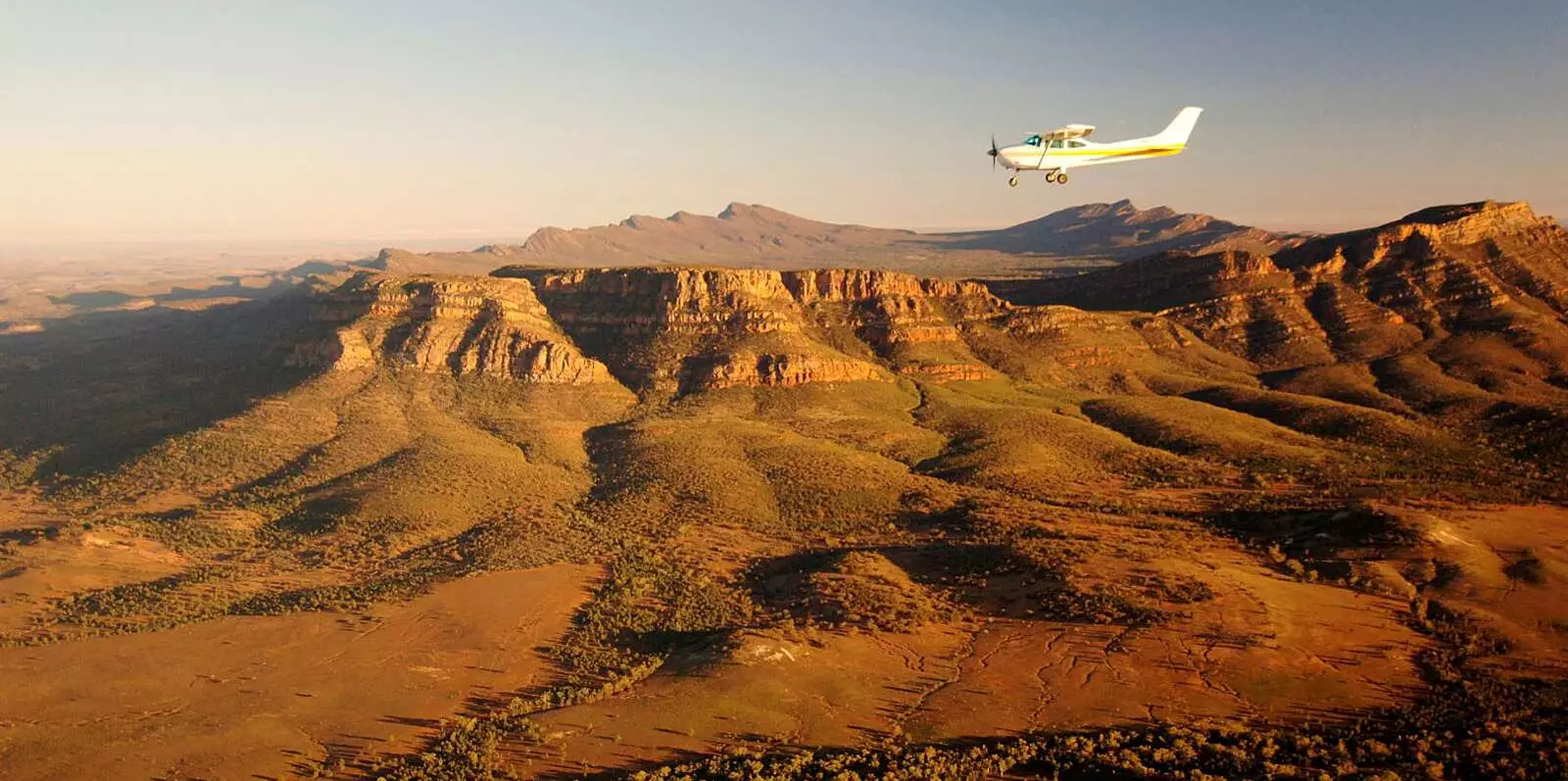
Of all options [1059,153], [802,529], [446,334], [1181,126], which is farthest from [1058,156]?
[446,334]

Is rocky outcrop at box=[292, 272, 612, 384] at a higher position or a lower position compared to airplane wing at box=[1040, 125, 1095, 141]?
lower

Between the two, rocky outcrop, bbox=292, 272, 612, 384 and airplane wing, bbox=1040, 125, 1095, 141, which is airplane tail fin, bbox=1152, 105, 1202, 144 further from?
rocky outcrop, bbox=292, 272, 612, 384

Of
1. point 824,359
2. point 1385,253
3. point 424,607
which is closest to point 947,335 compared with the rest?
point 824,359

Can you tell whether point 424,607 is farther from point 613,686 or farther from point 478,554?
point 613,686

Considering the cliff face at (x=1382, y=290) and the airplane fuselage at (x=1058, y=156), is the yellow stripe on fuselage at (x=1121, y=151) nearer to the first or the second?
the airplane fuselage at (x=1058, y=156)

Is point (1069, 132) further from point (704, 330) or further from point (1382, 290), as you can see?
point (1382, 290)

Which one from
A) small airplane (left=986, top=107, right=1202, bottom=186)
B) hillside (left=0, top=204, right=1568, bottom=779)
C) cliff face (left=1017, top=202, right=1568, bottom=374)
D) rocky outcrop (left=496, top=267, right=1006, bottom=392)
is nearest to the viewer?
hillside (left=0, top=204, right=1568, bottom=779)

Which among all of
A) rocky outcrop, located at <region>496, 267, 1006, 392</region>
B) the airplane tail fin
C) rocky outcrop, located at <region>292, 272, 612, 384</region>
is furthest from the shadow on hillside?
the airplane tail fin
